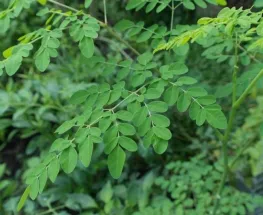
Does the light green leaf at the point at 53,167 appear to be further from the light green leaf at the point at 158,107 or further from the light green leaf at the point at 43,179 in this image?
the light green leaf at the point at 158,107

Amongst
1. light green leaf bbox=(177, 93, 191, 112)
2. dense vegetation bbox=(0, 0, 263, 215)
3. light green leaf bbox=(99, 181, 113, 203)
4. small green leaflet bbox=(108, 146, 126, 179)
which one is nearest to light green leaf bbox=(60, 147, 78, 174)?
dense vegetation bbox=(0, 0, 263, 215)

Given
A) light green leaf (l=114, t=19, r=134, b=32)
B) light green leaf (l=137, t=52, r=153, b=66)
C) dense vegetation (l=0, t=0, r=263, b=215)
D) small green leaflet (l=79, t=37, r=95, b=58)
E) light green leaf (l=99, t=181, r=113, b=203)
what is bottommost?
light green leaf (l=99, t=181, r=113, b=203)

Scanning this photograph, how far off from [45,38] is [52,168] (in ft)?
1.40

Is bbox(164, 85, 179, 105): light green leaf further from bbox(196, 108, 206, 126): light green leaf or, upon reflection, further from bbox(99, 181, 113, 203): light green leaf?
bbox(99, 181, 113, 203): light green leaf

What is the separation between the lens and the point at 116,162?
4.65ft

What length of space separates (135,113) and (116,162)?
0.17 m

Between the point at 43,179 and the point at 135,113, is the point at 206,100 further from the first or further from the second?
the point at 43,179

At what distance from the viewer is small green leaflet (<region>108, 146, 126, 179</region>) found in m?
1.41

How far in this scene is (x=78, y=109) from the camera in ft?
9.17

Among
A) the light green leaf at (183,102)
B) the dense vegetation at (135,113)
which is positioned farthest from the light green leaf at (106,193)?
the light green leaf at (183,102)

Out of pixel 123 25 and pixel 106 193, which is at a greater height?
pixel 123 25

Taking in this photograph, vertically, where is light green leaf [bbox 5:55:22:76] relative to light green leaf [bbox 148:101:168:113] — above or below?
above

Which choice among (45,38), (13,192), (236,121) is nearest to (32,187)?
(45,38)

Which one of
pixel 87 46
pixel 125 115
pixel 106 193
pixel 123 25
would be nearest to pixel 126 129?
pixel 125 115
